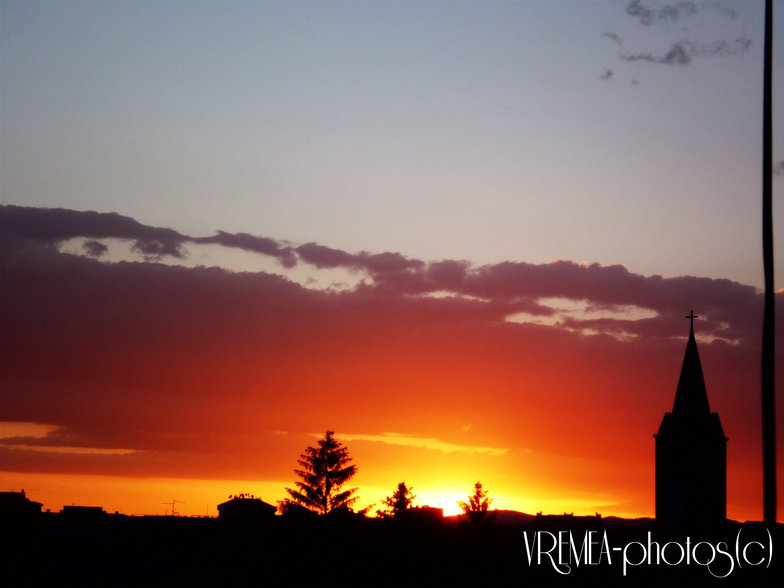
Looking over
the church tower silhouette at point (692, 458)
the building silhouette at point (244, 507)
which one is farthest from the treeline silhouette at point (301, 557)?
the building silhouette at point (244, 507)

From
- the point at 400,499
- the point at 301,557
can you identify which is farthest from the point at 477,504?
the point at 301,557

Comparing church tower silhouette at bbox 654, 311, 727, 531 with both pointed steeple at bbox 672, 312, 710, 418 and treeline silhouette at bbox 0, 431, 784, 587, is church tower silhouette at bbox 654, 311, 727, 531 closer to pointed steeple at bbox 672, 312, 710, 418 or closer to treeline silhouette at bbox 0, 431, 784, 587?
pointed steeple at bbox 672, 312, 710, 418

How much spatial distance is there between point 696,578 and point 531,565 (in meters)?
9.32

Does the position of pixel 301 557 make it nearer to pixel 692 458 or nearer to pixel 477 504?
pixel 692 458

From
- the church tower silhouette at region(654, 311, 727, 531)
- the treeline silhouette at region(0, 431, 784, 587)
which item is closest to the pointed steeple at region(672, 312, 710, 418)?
the church tower silhouette at region(654, 311, 727, 531)

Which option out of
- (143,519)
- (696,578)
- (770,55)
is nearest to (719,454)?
(696,578)

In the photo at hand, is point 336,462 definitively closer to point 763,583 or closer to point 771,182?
point 763,583

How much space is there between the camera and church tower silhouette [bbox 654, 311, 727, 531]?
66312 mm

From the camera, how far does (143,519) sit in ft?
204

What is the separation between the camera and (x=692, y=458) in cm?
6688

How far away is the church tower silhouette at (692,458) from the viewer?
218 feet

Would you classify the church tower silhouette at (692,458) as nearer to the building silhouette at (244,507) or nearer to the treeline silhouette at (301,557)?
the treeline silhouette at (301,557)

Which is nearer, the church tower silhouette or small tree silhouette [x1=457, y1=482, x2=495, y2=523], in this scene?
the church tower silhouette

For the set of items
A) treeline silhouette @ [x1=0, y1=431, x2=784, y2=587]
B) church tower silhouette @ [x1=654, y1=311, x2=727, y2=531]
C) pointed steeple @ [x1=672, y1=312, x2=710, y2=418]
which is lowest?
treeline silhouette @ [x1=0, y1=431, x2=784, y2=587]
